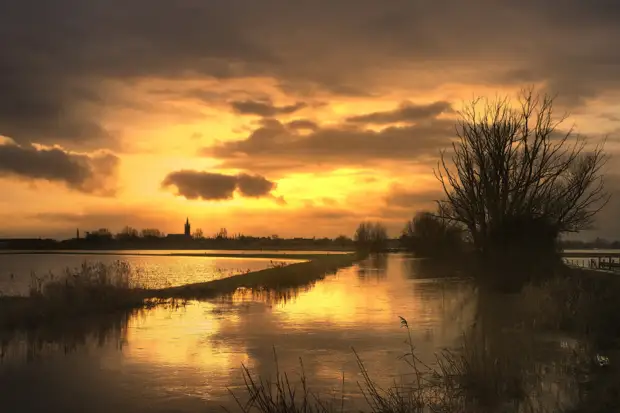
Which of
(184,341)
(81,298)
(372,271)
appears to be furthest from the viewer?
(372,271)

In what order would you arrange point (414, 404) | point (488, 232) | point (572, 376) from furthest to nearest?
point (488, 232)
point (572, 376)
point (414, 404)

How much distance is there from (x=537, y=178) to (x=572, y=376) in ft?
73.4

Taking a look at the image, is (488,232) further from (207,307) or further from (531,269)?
(207,307)

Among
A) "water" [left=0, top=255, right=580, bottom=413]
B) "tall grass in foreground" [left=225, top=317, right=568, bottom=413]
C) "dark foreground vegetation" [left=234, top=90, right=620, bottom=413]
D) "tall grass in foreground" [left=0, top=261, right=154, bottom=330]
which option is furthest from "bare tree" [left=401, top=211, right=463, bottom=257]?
"tall grass in foreground" [left=225, top=317, right=568, bottom=413]

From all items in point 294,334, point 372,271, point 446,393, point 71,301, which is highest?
point 71,301

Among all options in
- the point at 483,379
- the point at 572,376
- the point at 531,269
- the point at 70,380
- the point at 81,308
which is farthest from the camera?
the point at 531,269

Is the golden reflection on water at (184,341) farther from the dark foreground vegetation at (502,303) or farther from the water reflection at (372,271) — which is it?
the water reflection at (372,271)

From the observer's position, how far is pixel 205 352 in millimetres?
15648

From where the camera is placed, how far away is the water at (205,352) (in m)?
11.5

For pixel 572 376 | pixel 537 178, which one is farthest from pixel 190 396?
pixel 537 178

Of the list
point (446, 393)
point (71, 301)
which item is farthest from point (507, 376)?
point (71, 301)

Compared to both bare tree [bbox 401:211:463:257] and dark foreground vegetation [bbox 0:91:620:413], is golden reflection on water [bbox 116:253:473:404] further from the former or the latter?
bare tree [bbox 401:211:463:257]

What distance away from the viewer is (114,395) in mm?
11586

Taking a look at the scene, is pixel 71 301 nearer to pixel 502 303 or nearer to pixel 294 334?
pixel 294 334
